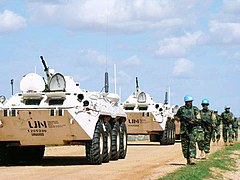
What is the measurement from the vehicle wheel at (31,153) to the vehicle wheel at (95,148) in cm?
328

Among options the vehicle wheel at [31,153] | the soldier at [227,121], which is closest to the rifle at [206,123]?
the vehicle wheel at [31,153]

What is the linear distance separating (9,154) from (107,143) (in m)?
2.85

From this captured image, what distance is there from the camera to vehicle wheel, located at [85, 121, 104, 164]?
2092 centimetres

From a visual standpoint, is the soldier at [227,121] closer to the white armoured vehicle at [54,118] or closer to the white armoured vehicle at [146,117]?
the white armoured vehicle at [146,117]

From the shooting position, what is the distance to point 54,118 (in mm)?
20484

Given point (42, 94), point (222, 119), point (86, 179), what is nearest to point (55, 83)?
point (42, 94)

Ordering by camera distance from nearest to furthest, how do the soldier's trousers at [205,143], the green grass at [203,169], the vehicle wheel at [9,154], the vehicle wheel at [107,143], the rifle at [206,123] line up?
the green grass at [203,169] → the vehicle wheel at [9,154] → the vehicle wheel at [107,143] → the soldier's trousers at [205,143] → the rifle at [206,123]

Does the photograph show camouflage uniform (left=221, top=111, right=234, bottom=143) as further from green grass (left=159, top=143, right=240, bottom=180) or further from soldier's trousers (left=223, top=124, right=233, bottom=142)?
green grass (left=159, top=143, right=240, bottom=180)

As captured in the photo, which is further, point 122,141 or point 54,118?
point 122,141

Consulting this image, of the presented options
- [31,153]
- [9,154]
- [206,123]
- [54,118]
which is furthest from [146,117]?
[54,118]

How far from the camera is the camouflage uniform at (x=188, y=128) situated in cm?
1975

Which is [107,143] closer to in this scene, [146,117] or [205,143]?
[205,143]

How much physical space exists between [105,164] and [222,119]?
46.4 ft

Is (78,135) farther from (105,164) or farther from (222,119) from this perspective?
(222,119)
